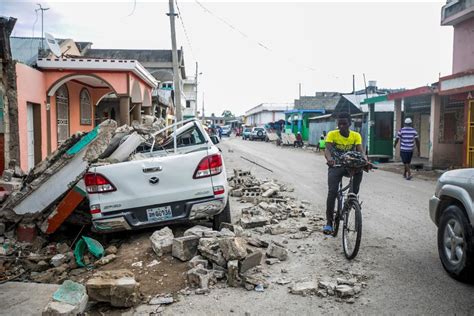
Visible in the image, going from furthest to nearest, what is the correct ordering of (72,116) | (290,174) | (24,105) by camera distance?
(72,116)
(290,174)
(24,105)

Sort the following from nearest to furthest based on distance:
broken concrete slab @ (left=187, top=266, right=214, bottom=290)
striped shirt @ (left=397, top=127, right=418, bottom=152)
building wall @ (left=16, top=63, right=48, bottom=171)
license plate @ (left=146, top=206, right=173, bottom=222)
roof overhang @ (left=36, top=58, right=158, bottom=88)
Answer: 1. broken concrete slab @ (left=187, top=266, right=214, bottom=290)
2. license plate @ (left=146, top=206, right=173, bottom=222)
3. building wall @ (left=16, top=63, right=48, bottom=171)
4. roof overhang @ (left=36, top=58, right=158, bottom=88)
5. striped shirt @ (left=397, top=127, right=418, bottom=152)

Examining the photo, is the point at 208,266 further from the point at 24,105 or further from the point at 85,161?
the point at 24,105

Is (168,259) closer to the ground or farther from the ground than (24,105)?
closer to the ground

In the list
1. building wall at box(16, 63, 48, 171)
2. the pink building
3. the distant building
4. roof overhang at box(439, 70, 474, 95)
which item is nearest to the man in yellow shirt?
building wall at box(16, 63, 48, 171)

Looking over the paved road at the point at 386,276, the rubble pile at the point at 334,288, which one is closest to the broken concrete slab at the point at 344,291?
the rubble pile at the point at 334,288

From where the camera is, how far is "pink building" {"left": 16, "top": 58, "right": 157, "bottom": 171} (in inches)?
474

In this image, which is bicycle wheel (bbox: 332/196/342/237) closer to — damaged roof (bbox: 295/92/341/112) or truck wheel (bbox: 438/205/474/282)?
truck wheel (bbox: 438/205/474/282)

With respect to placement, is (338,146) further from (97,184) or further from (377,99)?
(377,99)

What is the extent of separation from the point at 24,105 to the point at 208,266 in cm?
913

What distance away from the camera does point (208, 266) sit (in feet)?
16.0

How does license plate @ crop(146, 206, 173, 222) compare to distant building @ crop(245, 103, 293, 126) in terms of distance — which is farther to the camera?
distant building @ crop(245, 103, 293, 126)

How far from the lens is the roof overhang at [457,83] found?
46.6 ft

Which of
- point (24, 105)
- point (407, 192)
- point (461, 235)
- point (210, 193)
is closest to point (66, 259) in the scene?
point (210, 193)

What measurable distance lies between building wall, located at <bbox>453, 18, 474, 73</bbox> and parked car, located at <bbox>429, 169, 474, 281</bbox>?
14406 millimetres
